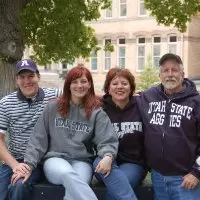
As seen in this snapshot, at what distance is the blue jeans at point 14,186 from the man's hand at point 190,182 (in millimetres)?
1305

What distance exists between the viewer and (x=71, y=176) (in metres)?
3.88

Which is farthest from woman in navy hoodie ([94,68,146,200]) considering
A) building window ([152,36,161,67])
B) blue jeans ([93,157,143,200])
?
building window ([152,36,161,67])

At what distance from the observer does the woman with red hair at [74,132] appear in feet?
13.7

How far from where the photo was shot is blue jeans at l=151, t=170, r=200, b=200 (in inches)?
159

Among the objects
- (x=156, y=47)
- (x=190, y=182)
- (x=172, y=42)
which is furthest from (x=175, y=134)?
(x=156, y=47)

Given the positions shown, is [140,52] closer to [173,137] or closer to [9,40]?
[9,40]

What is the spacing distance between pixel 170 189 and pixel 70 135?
3.24ft

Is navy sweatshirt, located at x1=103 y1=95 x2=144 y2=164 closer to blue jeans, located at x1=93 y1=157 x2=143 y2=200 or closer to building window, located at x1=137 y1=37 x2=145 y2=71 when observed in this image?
blue jeans, located at x1=93 y1=157 x2=143 y2=200

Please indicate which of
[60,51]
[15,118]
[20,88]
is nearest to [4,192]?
[15,118]

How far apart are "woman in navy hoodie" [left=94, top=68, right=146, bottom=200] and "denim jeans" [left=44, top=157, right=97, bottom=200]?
38 centimetres

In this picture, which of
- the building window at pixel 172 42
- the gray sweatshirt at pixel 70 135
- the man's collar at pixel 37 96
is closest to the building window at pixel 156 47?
the building window at pixel 172 42

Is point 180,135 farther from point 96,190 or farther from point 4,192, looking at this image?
point 4,192

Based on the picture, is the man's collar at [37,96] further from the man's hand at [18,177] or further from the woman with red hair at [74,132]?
the man's hand at [18,177]

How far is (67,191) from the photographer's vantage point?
153 inches
